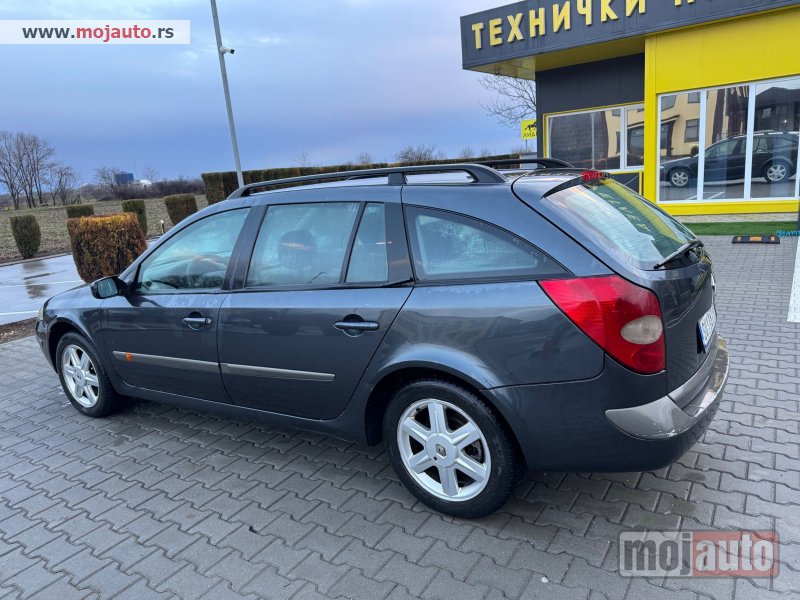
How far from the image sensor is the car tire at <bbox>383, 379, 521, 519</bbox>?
2.68 m

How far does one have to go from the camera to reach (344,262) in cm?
311

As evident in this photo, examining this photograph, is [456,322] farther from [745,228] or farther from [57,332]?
[745,228]

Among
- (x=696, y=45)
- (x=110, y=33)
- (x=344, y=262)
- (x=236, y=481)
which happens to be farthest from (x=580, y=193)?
(x=110, y=33)

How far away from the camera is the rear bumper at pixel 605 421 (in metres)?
2.41

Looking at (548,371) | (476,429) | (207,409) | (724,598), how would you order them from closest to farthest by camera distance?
(724,598), (548,371), (476,429), (207,409)

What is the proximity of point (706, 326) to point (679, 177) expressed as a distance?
11.9 metres

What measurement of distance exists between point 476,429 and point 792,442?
204cm

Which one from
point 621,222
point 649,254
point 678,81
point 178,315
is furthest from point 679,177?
point 178,315

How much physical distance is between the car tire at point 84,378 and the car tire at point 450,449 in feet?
8.42

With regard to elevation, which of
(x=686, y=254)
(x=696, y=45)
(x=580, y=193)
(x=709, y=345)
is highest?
(x=696, y=45)

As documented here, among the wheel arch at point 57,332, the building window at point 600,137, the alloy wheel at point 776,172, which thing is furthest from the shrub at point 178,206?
the alloy wheel at point 776,172

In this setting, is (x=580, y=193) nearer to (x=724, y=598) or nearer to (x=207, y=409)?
(x=724, y=598)

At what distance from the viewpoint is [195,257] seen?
3846mm

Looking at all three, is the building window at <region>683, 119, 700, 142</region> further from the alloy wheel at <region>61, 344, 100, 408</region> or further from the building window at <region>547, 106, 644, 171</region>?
the alloy wheel at <region>61, 344, 100, 408</region>
